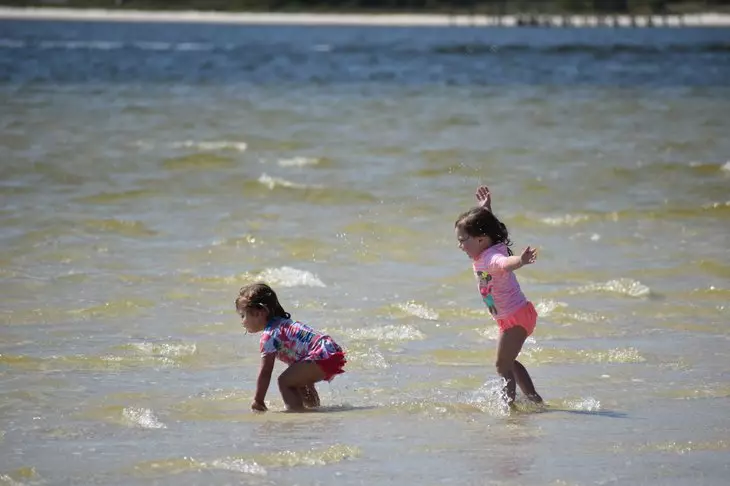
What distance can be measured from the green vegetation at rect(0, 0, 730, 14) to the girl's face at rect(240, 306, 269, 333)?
140105mm

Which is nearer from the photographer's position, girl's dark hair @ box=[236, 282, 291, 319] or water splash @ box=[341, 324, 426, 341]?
girl's dark hair @ box=[236, 282, 291, 319]

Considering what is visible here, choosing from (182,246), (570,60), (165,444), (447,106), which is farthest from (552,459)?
(570,60)

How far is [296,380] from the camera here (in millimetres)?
7121

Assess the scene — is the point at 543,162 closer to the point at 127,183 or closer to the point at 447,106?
the point at 127,183

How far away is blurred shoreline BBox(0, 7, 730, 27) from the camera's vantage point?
140750mm

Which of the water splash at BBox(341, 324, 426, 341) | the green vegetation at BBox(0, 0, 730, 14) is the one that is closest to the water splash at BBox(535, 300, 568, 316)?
the water splash at BBox(341, 324, 426, 341)

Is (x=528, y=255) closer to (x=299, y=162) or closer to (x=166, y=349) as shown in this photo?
(x=166, y=349)

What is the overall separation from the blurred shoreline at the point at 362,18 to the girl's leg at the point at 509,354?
127 metres

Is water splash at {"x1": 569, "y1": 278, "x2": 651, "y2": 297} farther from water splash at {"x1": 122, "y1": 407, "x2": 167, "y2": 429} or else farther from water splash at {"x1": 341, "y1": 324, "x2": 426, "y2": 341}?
water splash at {"x1": 122, "y1": 407, "x2": 167, "y2": 429}

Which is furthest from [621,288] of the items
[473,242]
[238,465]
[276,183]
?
[276,183]

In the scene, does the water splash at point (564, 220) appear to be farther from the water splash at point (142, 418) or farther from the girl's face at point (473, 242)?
the water splash at point (142, 418)

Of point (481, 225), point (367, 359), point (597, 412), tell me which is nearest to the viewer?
point (597, 412)

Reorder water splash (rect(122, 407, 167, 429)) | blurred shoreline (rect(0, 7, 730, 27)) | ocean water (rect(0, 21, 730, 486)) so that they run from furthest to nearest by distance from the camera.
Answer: blurred shoreline (rect(0, 7, 730, 27)), water splash (rect(122, 407, 167, 429)), ocean water (rect(0, 21, 730, 486))

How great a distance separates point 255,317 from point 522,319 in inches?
53.9
